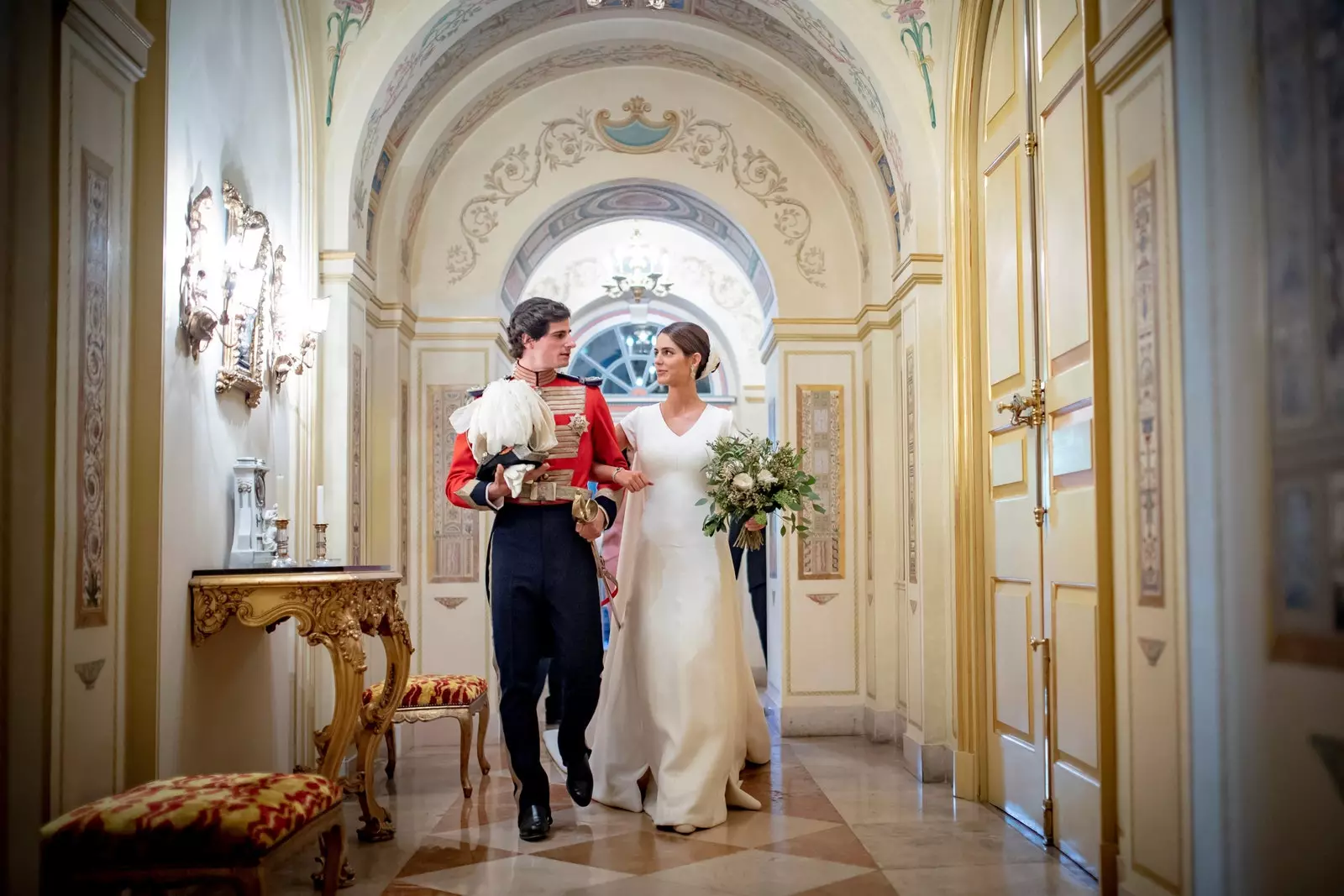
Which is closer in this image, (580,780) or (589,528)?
(589,528)

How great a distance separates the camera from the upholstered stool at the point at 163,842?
2.54m

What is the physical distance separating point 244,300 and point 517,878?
250cm

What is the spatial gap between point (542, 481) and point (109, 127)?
1.94 metres

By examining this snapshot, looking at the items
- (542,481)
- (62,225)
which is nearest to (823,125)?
(542,481)

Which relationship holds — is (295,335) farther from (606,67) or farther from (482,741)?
(606,67)

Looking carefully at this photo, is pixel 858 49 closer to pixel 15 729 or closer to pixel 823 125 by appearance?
pixel 823 125

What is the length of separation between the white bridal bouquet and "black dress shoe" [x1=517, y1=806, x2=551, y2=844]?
53.8 inches

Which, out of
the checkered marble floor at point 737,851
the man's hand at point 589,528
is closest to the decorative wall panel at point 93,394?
the checkered marble floor at point 737,851

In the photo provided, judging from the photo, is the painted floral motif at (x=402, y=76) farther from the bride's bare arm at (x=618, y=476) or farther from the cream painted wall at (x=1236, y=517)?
the cream painted wall at (x=1236, y=517)

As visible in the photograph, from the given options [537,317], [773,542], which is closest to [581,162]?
[773,542]

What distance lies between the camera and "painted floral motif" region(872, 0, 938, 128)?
5.73m

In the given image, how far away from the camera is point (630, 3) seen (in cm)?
668

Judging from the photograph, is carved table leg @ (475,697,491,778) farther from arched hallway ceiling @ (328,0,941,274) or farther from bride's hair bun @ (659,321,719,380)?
arched hallway ceiling @ (328,0,941,274)

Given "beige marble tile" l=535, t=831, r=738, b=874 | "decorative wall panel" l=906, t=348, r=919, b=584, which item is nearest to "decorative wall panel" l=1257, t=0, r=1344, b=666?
"beige marble tile" l=535, t=831, r=738, b=874
